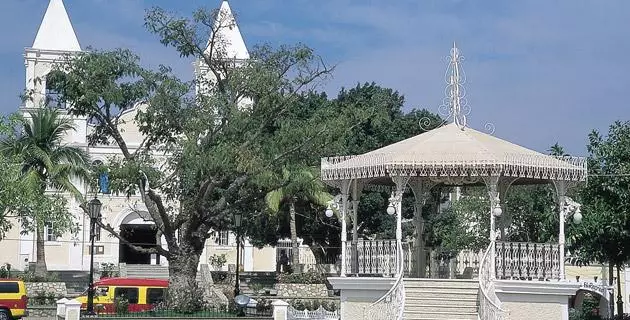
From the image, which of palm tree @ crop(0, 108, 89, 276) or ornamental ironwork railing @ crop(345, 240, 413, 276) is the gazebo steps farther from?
palm tree @ crop(0, 108, 89, 276)

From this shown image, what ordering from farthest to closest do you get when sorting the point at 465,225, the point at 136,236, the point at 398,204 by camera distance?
the point at 136,236
the point at 465,225
the point at 398,204

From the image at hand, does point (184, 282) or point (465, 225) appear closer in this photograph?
point (184, 282)

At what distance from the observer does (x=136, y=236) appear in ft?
208

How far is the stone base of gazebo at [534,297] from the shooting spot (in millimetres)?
21578

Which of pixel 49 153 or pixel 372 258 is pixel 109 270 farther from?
pixel 372 258

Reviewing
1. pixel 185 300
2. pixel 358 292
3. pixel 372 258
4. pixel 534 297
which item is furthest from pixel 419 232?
pixel 185 300

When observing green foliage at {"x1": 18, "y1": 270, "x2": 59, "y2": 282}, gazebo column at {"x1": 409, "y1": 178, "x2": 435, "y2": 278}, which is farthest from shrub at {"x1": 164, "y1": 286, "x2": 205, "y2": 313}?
green foliage at {"x1": 18, "y1": 270, "x2": 59, "y2": 282}

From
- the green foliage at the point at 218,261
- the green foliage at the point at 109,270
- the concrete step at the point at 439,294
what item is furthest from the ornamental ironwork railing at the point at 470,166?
the green foliage at the point at 218,261

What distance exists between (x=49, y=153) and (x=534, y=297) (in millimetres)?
29061

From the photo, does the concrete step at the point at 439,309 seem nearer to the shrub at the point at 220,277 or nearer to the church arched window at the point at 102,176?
the church arched window at the point at 102,176

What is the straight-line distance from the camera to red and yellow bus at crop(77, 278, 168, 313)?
33312 mm

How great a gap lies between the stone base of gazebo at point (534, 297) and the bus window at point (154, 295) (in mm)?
15201

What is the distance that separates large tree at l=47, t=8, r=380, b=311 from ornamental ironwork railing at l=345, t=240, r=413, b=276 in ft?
23.9

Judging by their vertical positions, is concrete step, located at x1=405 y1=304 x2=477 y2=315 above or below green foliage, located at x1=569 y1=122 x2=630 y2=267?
below
